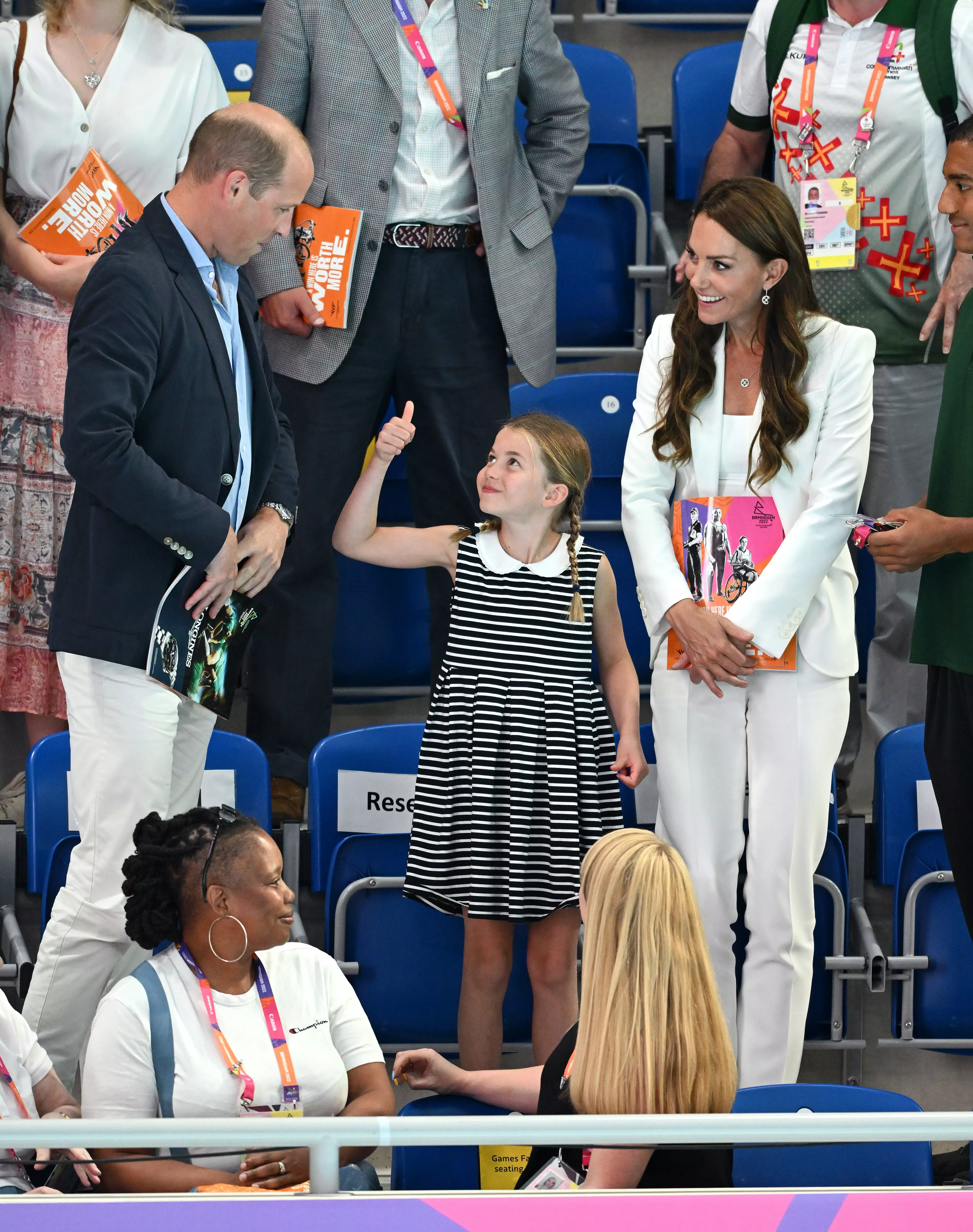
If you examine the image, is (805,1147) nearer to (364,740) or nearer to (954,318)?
(364,740)

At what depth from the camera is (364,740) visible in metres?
3.06

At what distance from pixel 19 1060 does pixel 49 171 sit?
74.2 inches

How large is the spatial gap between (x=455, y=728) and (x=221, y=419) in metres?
0.73

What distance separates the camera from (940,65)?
349 centimetres

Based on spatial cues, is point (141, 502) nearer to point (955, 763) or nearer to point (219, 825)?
point (219, 825)

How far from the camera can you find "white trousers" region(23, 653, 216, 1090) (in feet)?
7.84

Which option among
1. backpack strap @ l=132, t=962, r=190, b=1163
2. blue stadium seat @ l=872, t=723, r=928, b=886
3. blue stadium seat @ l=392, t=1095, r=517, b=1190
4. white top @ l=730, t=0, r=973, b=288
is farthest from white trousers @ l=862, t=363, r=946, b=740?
backpack strap @ l=132, t=962, r=190, b=1163

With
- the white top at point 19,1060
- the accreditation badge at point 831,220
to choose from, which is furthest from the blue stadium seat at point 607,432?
the white top at point 19,1060

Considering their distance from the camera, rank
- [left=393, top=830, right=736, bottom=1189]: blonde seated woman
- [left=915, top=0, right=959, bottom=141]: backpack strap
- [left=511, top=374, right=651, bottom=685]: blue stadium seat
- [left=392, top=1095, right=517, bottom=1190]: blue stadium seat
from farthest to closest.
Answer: [left=511, top=374, right=651, bottom=685]: blue stadium seat, [left=915, top=0, right=959, bottom=141]: backpack strap, [left=392, top=1095, right=517, bottom=1190]: blue stadium seat, [left=393, top=830, right=736, bottom=1189]: blonde seated woman

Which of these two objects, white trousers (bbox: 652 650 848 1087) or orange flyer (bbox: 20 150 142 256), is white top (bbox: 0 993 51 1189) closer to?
white trousers (bbox: 652 650 848 1087)

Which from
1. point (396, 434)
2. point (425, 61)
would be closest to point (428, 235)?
point (425, 61)

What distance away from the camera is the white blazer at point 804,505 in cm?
274

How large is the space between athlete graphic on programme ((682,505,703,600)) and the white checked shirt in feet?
3.16

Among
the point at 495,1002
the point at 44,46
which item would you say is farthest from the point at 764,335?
the point at 44,46
